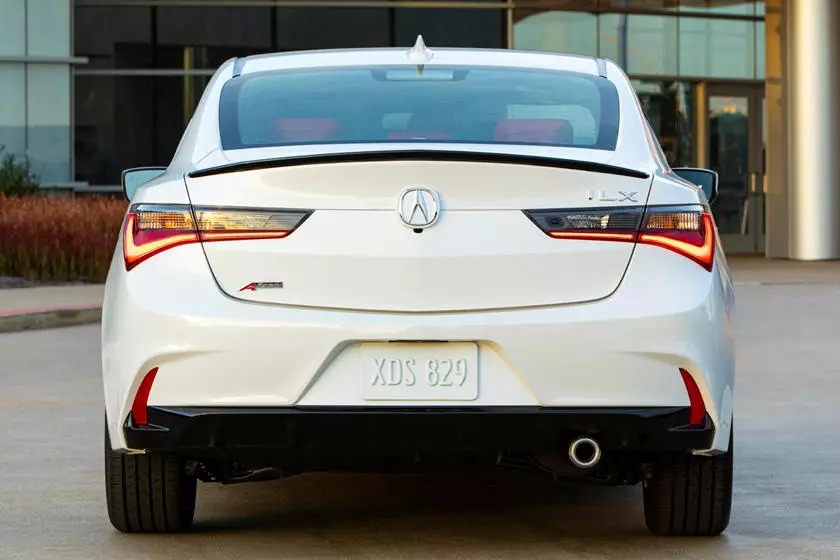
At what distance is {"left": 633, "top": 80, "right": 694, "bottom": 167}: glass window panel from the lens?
33500mm

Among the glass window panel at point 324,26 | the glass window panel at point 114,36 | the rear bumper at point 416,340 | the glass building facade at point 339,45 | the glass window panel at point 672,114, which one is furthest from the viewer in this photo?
the glass window panel at point 672,114

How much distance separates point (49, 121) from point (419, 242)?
26.5m

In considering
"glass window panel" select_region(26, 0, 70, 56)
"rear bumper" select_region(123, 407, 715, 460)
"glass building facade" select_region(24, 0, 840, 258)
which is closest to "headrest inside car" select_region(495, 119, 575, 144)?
"rear bumper" select_region(123, 407, 715, 460)

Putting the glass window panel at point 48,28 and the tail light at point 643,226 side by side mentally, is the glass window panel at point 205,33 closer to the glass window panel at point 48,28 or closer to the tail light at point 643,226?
the glass window panel at point 48,28

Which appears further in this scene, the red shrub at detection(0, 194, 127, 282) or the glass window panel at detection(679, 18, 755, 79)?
the glass window panel at detection(679, 18, 755, 79)

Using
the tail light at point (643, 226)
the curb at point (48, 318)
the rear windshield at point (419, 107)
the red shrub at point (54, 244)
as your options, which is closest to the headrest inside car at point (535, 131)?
the rear windshield at point (419, 107)

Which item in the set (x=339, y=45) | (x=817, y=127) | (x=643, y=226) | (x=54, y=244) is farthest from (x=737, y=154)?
(x=643, y=226)

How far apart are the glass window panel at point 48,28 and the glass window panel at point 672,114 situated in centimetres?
1069

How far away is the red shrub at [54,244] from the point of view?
22.0m

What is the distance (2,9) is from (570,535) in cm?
2624

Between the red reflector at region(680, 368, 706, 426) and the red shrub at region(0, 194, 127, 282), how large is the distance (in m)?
17.6

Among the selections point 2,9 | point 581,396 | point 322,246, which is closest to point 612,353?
point 581,396

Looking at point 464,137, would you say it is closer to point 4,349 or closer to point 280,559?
point 280,559

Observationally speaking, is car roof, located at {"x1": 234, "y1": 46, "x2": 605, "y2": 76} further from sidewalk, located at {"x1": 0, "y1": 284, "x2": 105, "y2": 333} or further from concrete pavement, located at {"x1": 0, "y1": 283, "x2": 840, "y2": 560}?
sidewalk, located at {"x1": 0, "y1": 284, "x2": 105, "y2": 333}
